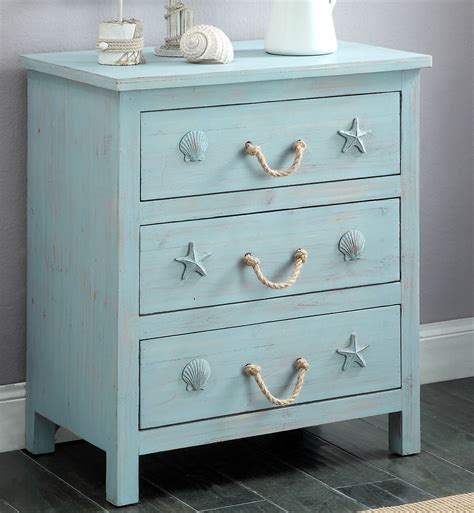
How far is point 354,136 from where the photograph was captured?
8.11 ft

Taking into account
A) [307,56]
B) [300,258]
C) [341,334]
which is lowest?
[341,334]

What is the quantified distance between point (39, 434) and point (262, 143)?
77cm

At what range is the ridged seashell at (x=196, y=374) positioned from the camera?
7.87 ft

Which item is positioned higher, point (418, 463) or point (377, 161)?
point (377, 161)

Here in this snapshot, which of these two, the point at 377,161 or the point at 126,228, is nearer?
the point at 126,228

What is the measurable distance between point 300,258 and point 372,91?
345 millimetres

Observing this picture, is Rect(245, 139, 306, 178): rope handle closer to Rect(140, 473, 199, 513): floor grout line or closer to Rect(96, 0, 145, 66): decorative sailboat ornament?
Rect(96, 0, 145, 66): decorative sailboat ornament

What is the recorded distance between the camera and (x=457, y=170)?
3.14 metres

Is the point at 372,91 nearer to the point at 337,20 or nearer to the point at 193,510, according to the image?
the point at 337,20

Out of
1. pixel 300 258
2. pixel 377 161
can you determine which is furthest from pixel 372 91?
pixel 300 258

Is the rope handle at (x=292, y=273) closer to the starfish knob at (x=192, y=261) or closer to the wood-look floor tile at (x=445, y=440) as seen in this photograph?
the starfish knob at (x=192, y=261)

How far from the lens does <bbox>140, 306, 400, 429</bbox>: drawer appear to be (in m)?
2.39

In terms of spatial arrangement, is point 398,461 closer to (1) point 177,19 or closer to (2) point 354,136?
(2) point 354,136

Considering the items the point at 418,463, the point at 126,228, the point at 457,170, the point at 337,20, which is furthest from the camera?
the point at 457,170
